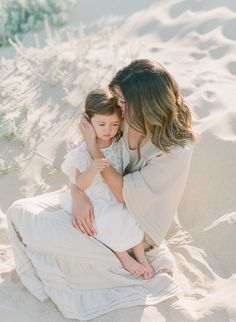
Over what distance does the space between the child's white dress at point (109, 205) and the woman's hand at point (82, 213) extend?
0.04 meters

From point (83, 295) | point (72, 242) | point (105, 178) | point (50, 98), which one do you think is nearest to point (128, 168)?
point (105, 178)

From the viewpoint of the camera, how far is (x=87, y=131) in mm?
4258

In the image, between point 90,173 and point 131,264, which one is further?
point 131,264

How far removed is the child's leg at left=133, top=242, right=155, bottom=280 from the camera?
14.0 ft

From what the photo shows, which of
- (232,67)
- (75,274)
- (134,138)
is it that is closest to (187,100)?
(232,67)

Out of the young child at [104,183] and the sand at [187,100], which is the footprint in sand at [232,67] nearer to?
the sand at [187,100]

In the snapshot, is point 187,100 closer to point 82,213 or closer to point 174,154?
point 174,154

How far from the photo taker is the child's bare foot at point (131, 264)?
4.23m

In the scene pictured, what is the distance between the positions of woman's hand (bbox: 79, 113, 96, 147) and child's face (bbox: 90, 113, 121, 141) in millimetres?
34

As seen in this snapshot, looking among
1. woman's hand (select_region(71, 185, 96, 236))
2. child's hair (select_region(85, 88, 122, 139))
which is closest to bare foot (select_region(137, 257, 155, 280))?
woman's hand (select_region(71, 185, 96, 236))

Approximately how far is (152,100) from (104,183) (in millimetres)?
721

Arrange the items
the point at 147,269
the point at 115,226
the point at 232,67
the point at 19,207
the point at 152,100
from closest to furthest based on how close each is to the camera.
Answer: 1. the point at 152,100
2. the point at 115,226
3. the point at 147,269
4. the point at 19,207
5. the point at 232,67

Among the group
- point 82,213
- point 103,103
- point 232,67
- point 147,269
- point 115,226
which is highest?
point 103,103

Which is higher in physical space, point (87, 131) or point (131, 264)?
point (87, 131)
